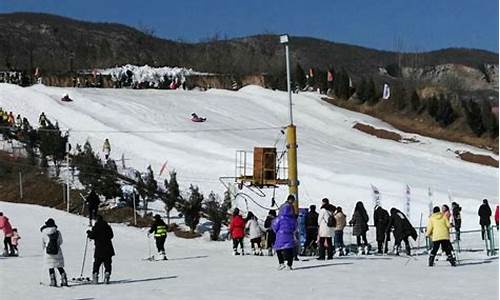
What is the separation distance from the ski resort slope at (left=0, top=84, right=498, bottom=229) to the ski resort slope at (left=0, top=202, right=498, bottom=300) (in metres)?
10.9

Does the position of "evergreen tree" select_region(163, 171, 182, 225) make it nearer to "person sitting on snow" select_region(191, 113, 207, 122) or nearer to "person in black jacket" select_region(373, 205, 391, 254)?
"person in black jacket" select_region(373, 205, 391, 254)

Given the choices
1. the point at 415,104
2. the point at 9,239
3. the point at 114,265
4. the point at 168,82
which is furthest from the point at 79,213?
the point at 168,82

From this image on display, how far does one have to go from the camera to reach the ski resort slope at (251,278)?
42.6 ft

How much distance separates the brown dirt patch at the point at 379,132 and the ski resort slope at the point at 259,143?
737 mm

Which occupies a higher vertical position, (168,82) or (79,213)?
(168,82)

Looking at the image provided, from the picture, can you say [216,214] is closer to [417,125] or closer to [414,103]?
[417,125]

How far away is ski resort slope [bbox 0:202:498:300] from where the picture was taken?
13.0 meters

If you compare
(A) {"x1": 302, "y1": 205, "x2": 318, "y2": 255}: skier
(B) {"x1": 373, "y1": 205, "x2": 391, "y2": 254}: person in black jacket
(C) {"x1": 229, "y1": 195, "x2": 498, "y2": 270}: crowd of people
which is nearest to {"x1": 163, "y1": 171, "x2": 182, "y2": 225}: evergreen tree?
(C) {"x1": 229, "y1": 195, "x2": 498, "y2": 270}: crowd of people

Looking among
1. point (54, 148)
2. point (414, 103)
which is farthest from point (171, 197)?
point (414, 103)

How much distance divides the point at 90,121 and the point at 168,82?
27121 mm

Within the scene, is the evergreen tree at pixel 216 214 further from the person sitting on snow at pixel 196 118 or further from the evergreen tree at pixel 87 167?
the person sitting on snow at pixel 196 118

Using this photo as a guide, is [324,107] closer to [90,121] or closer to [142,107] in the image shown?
[142,107]

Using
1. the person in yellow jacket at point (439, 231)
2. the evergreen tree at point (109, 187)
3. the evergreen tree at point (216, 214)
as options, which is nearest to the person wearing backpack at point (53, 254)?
the person in yellow jacket at point (439, 231)

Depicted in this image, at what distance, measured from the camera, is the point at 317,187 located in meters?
34.7
